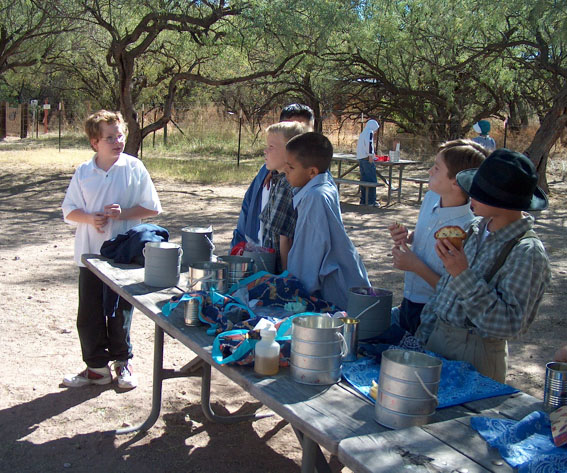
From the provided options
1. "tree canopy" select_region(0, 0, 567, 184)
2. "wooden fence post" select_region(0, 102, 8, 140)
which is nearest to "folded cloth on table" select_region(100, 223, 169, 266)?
"tree canopy" select_region(0, 0, 567, 184)

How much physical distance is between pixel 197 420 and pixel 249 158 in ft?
62.3

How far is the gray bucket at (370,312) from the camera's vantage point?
244cm

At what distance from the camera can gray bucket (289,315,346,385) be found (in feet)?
6.54

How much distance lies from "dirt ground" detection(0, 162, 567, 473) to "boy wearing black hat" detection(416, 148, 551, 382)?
4.01 ft

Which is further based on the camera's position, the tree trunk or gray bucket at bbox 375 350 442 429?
the tree trunk

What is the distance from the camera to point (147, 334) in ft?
16.7

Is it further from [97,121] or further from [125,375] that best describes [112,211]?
[125,375]

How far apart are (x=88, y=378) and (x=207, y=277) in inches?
66.3

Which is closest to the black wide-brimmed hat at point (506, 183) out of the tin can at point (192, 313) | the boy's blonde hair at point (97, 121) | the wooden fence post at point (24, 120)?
the tin can at point (192, 313)

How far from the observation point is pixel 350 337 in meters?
2.21

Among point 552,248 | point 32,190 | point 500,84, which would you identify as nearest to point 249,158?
point 500,84

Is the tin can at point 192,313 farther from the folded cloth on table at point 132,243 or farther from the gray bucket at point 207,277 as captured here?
the folded cloth on table at point 132,243

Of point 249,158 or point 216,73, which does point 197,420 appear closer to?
point 216,73

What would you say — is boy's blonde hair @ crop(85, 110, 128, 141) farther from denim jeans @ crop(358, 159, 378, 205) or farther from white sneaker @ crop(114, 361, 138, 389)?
denim jeans @ crop(358, 159, 378, 205)
